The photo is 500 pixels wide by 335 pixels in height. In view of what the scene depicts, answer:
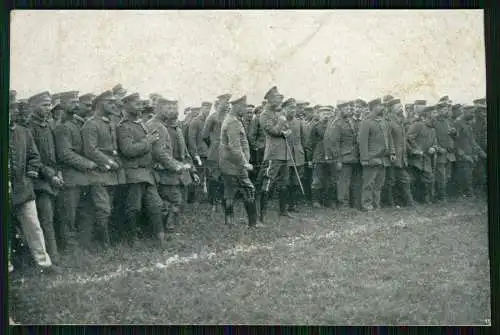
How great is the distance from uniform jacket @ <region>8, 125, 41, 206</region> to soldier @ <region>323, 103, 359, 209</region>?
3189mm

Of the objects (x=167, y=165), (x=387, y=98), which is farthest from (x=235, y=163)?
(x=387, y=98)

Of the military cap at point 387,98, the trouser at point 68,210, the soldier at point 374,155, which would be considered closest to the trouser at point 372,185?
the soldier at point 374,155

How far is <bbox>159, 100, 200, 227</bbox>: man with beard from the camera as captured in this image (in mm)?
8047

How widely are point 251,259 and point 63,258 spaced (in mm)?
1984

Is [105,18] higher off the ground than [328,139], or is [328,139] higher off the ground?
[105,18]

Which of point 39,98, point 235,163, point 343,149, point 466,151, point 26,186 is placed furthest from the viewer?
point 343,149

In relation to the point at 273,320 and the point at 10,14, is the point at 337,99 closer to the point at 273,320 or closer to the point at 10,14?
the point at 273,320

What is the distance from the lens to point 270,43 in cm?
802

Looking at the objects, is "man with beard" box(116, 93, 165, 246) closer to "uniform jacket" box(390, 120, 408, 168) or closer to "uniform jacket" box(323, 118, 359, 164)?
"uniform jacket" box(323, 118, 359, 164)

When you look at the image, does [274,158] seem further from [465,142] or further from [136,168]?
[465,142]

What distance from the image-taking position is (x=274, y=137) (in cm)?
822

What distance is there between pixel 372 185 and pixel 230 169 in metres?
1.61

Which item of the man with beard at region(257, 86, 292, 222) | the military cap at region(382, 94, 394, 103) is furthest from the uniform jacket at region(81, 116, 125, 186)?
the military cap at region(382, 94, 394, 103)

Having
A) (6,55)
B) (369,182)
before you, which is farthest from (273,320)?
(6,55)
